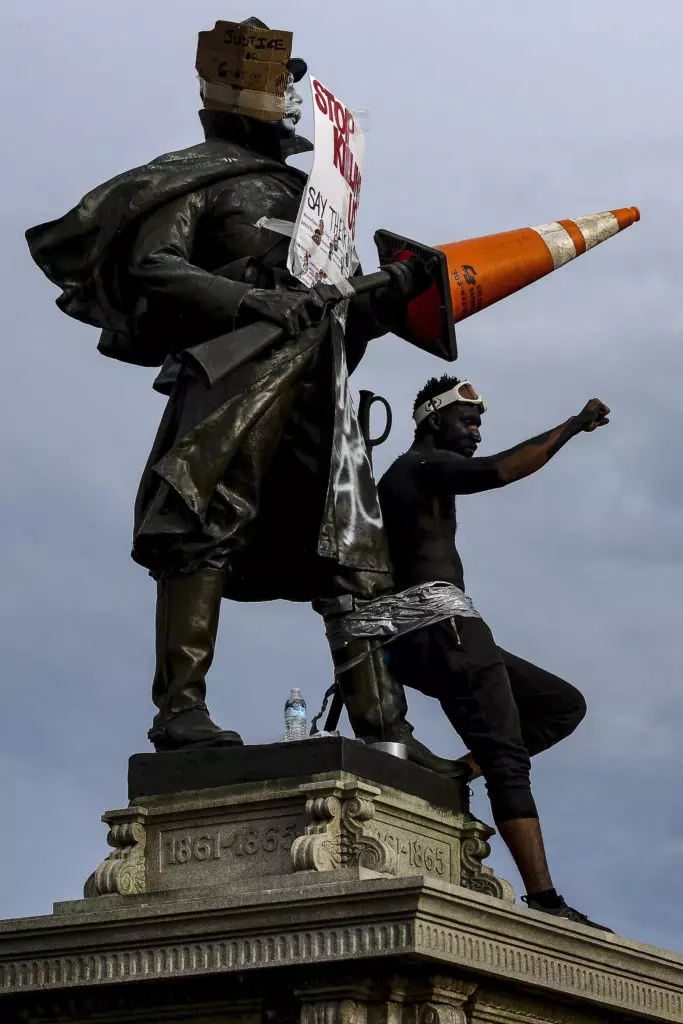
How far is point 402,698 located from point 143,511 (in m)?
1.49

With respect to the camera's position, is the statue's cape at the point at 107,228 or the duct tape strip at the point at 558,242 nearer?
the statue's cape at the point at 107,228

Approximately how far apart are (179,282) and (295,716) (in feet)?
6.63

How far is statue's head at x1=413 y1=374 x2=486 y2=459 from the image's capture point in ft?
30.1

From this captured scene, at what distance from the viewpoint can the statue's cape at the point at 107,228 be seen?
8.66 m

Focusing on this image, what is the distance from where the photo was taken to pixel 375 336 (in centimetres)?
936

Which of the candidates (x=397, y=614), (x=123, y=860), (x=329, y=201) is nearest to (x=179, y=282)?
(x=329, y=201)

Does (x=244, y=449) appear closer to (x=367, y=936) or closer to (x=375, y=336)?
(x=375, y=336)

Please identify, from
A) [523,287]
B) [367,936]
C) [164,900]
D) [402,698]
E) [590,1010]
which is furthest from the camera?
[523,287]

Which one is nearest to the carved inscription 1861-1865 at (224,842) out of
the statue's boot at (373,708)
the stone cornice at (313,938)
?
the stone cornice at (313,938)

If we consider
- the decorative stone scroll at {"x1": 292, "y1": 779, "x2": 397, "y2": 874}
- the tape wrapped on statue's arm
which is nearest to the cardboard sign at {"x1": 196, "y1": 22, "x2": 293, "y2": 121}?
the tape wrapped on statue's arm

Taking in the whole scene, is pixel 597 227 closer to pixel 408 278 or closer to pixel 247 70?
pixel 408 278

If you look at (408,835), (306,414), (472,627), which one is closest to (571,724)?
(472,627)

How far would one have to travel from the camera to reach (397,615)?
8.73m

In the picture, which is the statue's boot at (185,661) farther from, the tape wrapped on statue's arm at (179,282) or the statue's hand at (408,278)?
the statue's hand at (408,278)
